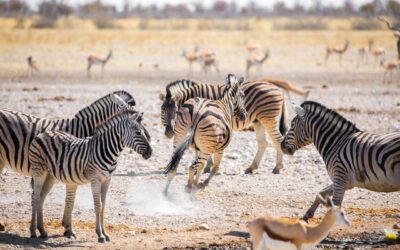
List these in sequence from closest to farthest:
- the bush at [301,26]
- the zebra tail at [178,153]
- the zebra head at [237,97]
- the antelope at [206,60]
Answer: the zebra tail at [178,153]
the zebra head at [237,97]
the antelope at [206,60]
the bush at [301,26]

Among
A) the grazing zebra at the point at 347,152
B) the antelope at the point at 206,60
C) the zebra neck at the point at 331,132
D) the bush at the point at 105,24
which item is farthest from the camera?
the bush at the point at 105,24

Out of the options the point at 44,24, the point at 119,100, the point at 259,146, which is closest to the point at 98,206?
the point at 119,100

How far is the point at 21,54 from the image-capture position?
39.8 m

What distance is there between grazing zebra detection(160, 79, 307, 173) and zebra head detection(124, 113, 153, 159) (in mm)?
3739

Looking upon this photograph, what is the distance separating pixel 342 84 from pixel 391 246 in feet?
75.0

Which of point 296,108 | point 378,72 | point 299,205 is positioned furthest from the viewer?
point 378,72

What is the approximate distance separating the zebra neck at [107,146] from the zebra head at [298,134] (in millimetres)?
2543

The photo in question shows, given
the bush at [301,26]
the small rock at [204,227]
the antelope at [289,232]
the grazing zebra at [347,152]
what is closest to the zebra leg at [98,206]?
the small rock at [204,227]

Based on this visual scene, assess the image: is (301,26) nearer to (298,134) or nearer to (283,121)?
(283,121)

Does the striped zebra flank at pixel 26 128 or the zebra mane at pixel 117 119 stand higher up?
the zebra mane at pixel 117 119

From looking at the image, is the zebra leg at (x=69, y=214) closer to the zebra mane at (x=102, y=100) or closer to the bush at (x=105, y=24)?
the zebra mane at (x=102, y=100)

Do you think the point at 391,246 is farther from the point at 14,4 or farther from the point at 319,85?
the point at 14,4

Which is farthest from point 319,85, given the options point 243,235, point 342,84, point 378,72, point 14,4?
point 14,4

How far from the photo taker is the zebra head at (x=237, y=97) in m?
13.2
